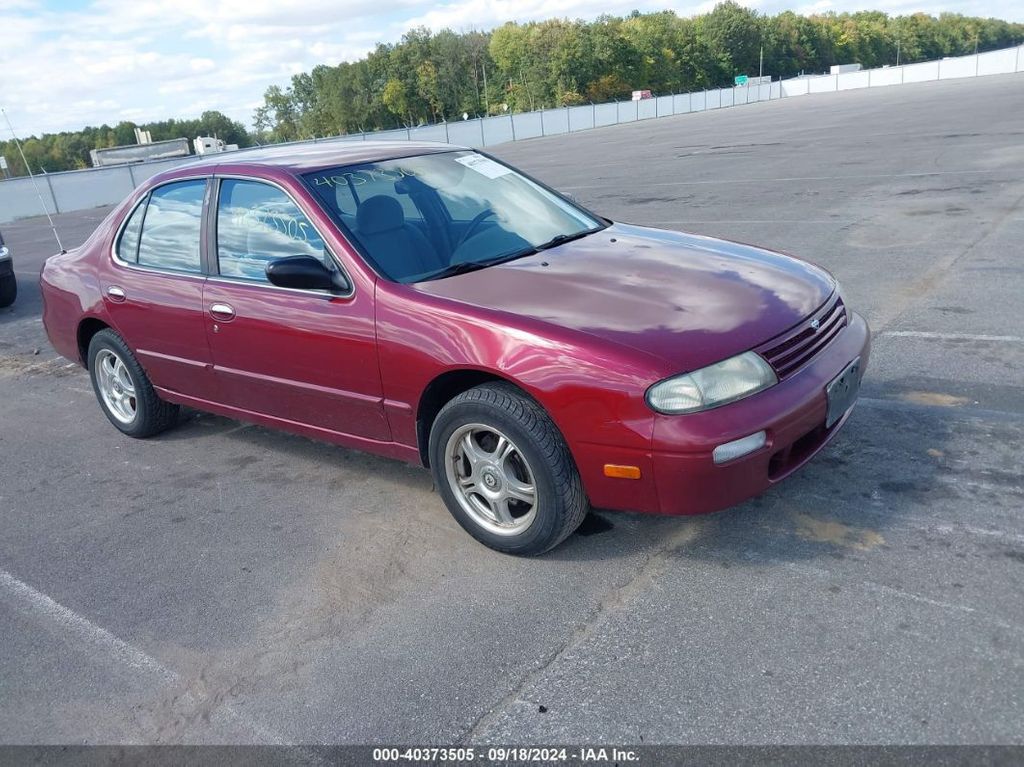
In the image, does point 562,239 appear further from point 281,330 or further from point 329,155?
point 281,330

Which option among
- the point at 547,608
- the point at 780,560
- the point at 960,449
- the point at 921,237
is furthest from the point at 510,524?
the point at 921,237

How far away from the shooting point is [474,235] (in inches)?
163

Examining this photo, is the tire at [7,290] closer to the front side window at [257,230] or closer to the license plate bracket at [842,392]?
the front side window at [257,230]

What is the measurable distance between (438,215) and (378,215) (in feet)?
0.98

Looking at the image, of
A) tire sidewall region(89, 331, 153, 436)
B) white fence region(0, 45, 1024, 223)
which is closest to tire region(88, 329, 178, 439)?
tire sidewall region(89, 331, 153, 436)

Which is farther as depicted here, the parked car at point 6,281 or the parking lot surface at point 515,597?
the parked car at point 6,281

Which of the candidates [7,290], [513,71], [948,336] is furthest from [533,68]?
[948,336]

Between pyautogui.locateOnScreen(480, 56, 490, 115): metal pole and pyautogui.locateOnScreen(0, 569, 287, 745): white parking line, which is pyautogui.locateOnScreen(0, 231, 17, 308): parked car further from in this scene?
pyautogui.locateOnScreen(480, 56, 490, 115): metal pole

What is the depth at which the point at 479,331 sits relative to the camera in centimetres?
338

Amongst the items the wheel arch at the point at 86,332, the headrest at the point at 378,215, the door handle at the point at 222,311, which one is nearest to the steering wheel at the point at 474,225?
the headrest at the point at 378,215

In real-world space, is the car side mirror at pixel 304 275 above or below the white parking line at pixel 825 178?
above

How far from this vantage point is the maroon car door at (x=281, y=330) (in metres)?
3.84

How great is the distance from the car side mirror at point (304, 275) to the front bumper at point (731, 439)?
162 cm

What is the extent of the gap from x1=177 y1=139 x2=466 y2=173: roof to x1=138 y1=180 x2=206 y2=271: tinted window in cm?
17
